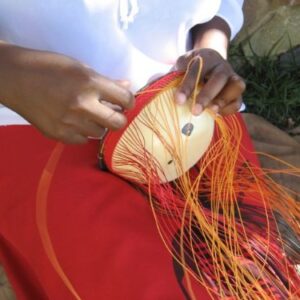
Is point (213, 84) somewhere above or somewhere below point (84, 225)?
above

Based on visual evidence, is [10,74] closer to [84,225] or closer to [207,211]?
[84,225]

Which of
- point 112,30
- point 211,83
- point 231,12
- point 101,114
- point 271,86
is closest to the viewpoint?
point 101,114

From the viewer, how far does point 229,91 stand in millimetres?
799

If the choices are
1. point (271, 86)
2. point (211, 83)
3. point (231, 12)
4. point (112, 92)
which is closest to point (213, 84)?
point (211, 83)

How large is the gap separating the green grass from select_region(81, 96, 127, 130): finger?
0.87 m

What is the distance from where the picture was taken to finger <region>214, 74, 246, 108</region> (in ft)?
2.61

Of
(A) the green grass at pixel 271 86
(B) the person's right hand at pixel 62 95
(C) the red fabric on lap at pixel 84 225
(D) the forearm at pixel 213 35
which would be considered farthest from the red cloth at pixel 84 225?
(A) the green grass at pixel 271 86

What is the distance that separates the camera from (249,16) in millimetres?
1574

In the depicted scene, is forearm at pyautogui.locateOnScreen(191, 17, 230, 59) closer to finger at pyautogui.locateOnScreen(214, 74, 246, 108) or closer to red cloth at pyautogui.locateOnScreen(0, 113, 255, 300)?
finger at pyautogui.locateOnScreen(214, 74, 246, 108)

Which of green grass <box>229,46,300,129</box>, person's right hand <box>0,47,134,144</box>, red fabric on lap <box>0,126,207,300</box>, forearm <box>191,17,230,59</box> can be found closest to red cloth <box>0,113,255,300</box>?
red fabric on lap <box>0,126,207,300</box>

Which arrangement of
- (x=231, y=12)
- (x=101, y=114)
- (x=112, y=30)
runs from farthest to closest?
(x=231, y=12) < (x=112, y=30) < (x=101, y=114)

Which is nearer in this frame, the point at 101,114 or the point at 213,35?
the point at 101,114

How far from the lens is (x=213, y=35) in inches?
37.6

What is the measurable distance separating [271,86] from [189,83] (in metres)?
0.85
